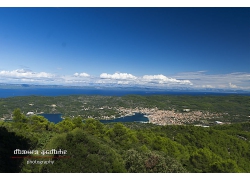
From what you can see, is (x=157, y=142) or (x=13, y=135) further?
(x=157, y=142)

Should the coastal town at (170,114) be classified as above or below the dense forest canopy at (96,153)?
below

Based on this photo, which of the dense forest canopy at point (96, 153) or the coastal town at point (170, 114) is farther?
the coastal town at point (170, 114)

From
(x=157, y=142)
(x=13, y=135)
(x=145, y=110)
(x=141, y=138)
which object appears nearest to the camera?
(x=13, y=135)

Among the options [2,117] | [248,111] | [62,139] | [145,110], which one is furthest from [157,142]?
[248,111]

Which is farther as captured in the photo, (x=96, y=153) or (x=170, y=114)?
(x=170, y=114)

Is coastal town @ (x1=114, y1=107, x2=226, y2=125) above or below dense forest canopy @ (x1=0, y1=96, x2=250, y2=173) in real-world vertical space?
below

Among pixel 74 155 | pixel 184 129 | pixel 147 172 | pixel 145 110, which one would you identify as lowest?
pixel 145 110

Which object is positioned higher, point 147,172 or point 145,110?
point 147,172

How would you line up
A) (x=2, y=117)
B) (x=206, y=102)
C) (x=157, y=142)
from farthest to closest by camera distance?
(x=206, y=102) → (x=2, y=117) → (x=157, y=142)

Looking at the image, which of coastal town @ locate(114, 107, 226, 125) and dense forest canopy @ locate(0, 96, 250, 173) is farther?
coastal town @ locate(114, 107, 226, 125)

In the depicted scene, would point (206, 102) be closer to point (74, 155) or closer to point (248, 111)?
point (248, 111)

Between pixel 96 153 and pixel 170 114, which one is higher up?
pixel 96 153
